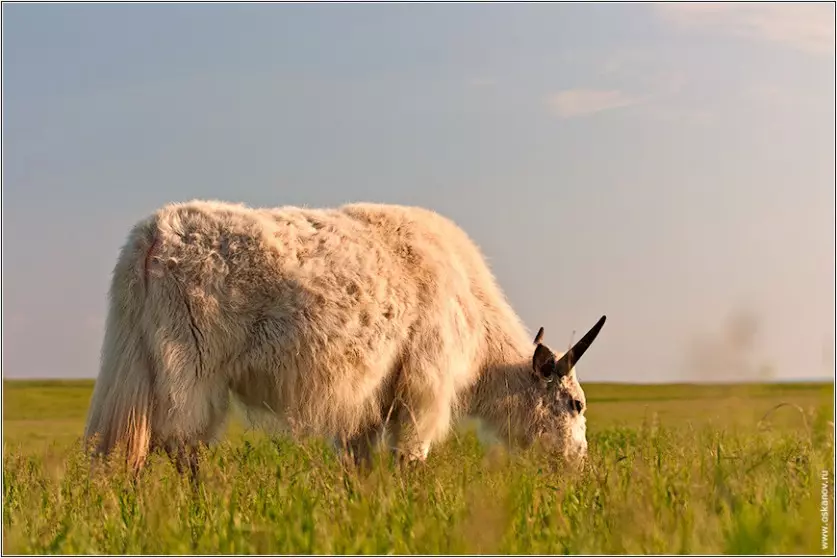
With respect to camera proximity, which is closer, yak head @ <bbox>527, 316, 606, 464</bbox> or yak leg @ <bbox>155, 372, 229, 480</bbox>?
yak leg @ <bbox>155, 372, 229, 480</bbox>

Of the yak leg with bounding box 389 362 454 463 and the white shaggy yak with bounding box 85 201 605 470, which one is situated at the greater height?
the white shaggy yak with bounding box 85 201 605 470

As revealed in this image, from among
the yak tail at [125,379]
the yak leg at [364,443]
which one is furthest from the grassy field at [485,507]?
the yak leg at [364,443]

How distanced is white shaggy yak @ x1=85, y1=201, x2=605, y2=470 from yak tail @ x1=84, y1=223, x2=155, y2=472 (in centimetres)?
1

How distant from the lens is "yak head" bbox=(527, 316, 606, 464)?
8.07 meters

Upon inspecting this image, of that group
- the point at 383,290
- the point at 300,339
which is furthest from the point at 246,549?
the point at 383,290

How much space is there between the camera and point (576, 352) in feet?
26.6

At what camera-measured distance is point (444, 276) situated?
780 cm

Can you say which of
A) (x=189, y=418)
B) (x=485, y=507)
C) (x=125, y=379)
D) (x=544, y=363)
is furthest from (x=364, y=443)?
(x=485, y=507)

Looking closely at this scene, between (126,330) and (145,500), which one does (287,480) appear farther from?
(126,330)

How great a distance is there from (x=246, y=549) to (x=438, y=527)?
2.74 ft

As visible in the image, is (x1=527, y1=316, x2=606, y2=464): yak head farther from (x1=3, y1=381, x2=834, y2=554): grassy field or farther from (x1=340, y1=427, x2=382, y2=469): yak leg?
(x1=3, y1=381, x2=834, y2=554): grassy field

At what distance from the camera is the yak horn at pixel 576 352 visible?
798 centimetres

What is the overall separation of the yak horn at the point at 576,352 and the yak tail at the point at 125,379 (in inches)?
140

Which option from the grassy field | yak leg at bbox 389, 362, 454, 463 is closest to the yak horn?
yak leg at bbox 389, 362, 454, 463
